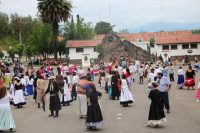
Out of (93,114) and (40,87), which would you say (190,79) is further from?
(93,114)

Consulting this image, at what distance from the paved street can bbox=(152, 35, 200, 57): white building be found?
173 feet

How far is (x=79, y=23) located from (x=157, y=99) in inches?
3302

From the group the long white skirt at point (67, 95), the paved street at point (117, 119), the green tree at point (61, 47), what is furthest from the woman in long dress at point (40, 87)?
the green tree at point (61, 47)

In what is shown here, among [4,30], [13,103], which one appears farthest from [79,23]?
[13,103]

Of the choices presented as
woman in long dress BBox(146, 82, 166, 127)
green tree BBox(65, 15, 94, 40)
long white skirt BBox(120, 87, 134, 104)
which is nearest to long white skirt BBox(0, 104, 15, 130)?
woman in long dress BBox(146, 82, 166, 127)

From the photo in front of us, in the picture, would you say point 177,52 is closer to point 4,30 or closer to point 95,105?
point 4,30

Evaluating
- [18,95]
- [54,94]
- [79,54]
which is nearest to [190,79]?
[18,95]

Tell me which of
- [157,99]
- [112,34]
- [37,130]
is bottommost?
[37,130]

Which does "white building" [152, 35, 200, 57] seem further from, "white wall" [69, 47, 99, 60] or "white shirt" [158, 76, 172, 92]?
"white shirt" [158, 76, 172, 92]

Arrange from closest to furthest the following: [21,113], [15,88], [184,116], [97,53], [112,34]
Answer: [184,116]
[21,113]
[15,88]
[112,34]
[97,53]

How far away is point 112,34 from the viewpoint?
243 ft

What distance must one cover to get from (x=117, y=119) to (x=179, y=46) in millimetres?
60192

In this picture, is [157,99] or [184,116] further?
[184,116]

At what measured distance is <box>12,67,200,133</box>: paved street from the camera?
49.4ft
